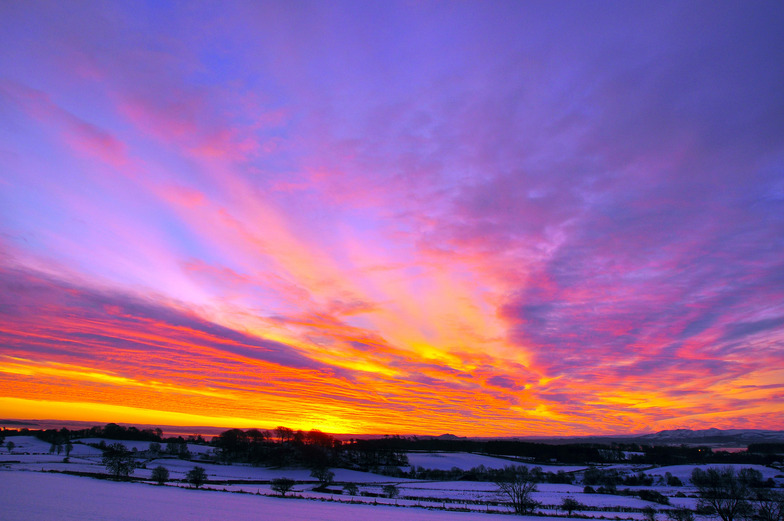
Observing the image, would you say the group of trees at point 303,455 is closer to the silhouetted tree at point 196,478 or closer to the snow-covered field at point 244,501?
the snow-covered field at point 244,501

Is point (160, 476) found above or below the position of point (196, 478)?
below

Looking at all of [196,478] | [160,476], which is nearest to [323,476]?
[196,478]

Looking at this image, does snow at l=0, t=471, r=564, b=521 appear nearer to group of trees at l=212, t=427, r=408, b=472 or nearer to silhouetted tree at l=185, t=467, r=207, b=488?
silhouetted tree at l=185, t=467, r=207, b=488

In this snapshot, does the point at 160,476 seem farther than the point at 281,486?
Yes

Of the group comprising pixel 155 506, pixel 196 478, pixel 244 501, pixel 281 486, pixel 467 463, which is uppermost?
pixel 155 506

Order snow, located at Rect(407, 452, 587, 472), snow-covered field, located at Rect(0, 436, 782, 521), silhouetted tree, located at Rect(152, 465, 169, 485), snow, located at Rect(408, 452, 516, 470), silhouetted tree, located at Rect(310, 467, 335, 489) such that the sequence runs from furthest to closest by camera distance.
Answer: snow, located at Rect(408, 452, 516, 470) < snow, located at Rect(407, 452, 587, 472) < silhouetted tree, located at Rect(310, 467, 335, 489) < silhouetted tree, located at Rect(152, 465, 169, 485) < snow-covered field, located at Rect(0, 436, 782, 521)

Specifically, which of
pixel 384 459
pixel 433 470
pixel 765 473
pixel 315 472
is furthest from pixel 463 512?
pixel 765 473

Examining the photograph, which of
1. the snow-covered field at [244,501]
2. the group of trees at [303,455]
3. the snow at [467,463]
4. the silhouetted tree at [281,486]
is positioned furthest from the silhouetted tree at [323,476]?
the snow at [467,463]

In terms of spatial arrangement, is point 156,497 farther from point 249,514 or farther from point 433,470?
point 433,470

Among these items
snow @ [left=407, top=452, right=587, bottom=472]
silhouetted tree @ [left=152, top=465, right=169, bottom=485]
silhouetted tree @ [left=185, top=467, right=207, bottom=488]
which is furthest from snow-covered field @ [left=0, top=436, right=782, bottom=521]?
snow @ [left=407, top=452, right=587, bottom=472]

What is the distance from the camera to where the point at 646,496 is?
3652 inches

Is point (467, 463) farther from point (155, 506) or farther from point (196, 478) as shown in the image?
point (155, 506)

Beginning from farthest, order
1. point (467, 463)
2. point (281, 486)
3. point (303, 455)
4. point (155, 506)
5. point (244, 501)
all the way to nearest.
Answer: point (467, 463) < point (303, 455) < point (281, 486) < point (244, 501) < point (155, 506)

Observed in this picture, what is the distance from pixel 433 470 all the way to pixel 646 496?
85.4 m
